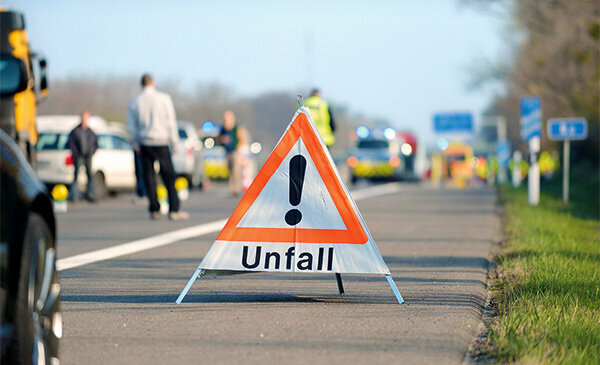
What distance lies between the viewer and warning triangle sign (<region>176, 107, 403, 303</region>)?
22.8ft

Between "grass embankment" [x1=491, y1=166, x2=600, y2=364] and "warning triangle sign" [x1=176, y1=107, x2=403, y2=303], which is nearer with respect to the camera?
"grass embankment" [x1=491, y1=166, x2=600, y2=364]

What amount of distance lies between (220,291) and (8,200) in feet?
12.9

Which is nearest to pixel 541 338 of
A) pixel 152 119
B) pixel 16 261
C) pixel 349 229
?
pixel 349 229

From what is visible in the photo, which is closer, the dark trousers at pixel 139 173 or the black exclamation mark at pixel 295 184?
the black exclamation mark at pixel 295 184

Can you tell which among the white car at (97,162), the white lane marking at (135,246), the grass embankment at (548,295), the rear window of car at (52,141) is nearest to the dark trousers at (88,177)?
the white car at (97,162)

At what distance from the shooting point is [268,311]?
680 centimetres

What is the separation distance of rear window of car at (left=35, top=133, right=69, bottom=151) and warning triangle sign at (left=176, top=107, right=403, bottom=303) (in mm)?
16699

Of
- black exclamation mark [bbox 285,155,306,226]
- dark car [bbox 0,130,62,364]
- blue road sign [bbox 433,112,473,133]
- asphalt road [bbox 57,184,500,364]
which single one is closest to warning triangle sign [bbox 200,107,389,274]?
black exclamation mark [bbox 285,155,306,226]

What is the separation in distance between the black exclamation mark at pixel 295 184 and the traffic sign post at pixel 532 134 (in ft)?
47.0

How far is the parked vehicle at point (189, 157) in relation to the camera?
30125 millimetres

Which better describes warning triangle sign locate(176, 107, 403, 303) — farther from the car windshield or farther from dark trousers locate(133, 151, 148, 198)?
the car windshield

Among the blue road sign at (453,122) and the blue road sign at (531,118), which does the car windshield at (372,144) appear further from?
the blue road sign at (531,118)

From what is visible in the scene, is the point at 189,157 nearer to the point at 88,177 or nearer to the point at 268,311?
the point at 88,177

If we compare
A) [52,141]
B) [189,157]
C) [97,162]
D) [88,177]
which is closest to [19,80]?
[88,177]
